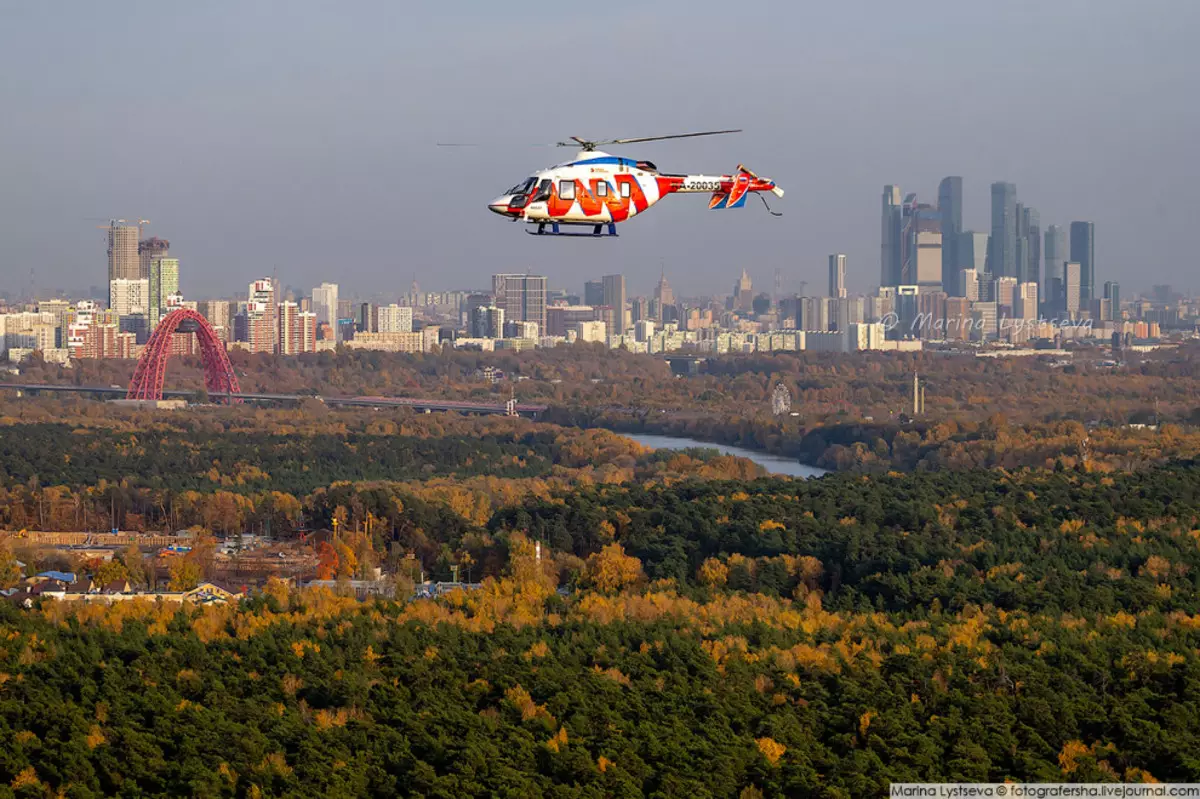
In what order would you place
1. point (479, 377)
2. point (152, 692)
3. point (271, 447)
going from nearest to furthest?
1. point (152, 692)
2. point (271, 447)
3. point (479, 377)

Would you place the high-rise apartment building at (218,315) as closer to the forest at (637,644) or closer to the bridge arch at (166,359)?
the bridge arch at (166,359)

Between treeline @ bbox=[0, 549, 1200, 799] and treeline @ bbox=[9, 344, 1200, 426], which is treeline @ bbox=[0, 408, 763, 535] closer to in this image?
treeline @ bbox=[0, 549, 1200, 799]

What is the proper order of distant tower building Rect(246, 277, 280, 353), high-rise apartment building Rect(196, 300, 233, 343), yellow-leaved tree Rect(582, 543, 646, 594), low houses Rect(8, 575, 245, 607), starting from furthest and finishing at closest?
high-rise apartment building Rect(196, 300, 233, 343) → distant tower building Rect(246, 277, 280, 353) → yellow-leaved tree Rect(582, 543, 646, 594) → low houses Rect(8, 575, 245, 607)

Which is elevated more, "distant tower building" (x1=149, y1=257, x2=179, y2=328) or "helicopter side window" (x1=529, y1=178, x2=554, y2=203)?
"distant tower building" (x1=149, y1=257, x2=179, y2=328)

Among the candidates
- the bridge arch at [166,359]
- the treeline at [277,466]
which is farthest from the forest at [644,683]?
the bridge arch at [166,359]

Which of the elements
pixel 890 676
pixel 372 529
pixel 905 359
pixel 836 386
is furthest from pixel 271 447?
pixel 905 359

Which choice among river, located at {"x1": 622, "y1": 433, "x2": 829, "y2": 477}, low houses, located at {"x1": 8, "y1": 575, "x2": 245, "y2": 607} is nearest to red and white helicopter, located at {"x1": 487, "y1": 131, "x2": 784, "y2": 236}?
low houses, located at {"x1": 8, "y1": 575, "x2": 245, "y2": 607}

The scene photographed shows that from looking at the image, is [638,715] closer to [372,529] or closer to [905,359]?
[372,529]
